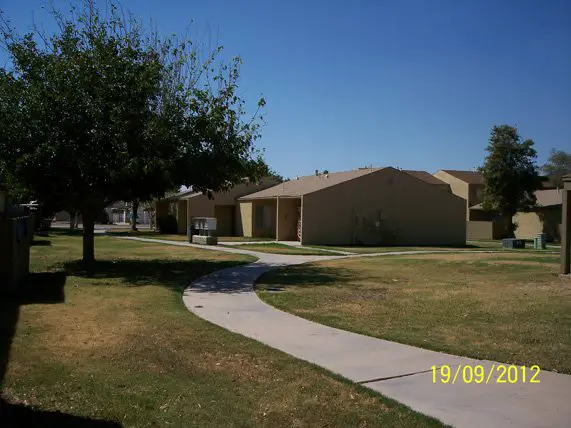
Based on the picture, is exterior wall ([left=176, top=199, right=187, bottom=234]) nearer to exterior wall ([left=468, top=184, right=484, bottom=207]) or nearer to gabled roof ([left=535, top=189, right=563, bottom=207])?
gabled roof ([left=535, top=189, right=563, bottom=207])

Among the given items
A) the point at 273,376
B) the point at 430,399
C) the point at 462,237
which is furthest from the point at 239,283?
the point at 462,237

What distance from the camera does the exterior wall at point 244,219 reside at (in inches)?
1544

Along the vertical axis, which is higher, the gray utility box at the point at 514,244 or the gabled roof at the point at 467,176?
the gabled roof at the point at 467,176

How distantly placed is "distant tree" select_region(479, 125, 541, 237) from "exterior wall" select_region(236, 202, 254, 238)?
17.4 metres

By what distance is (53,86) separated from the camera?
15.1 meters

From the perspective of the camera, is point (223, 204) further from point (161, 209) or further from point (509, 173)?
point (509, 173)

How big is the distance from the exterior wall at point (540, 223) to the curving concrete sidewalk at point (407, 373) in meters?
36.4

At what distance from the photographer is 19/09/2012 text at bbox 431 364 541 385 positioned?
6.00 meters

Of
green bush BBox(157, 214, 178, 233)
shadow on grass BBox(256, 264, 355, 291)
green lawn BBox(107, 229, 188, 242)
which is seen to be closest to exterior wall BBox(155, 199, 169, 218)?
green bush BBox(157, 214, 178, 233)

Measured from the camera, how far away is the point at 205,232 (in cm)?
3048

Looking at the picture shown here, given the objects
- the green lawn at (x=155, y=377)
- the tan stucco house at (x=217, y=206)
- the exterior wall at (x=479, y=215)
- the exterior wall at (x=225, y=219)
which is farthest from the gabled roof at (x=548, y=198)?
the green lawn at (x=155, y=377)

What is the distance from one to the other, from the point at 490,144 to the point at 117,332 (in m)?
38.3

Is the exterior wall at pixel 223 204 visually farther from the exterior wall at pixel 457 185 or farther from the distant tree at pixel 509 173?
the exterior wall at pixel 457 185

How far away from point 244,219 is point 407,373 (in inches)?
1351
